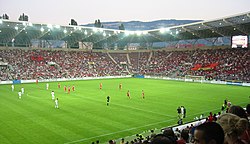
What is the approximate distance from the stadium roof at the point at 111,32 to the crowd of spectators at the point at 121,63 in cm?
421

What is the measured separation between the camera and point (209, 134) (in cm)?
297

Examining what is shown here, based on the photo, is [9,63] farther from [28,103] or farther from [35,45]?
[28,103]

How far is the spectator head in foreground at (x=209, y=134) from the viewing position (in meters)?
2.98

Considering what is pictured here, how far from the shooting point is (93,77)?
66.2 metres

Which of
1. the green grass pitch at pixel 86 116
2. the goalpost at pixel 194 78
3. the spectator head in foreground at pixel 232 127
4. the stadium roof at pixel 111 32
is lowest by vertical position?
the green grass pitch at pixel 86 116

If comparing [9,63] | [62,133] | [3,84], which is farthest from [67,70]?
[62,133]

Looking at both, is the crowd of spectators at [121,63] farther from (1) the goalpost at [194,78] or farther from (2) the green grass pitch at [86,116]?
(2) the green grass pitch at [86,116]

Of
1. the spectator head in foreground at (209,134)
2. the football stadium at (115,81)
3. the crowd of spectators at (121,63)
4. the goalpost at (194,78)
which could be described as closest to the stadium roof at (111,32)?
the football stadium at (115,81)

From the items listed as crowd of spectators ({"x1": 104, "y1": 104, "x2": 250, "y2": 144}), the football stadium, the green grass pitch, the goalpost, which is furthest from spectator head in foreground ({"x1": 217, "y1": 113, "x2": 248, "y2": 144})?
the goalpost

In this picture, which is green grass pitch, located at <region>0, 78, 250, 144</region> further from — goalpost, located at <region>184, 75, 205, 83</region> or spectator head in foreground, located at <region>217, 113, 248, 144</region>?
goalpost, located at <region>184, 75, 205, 83</region>

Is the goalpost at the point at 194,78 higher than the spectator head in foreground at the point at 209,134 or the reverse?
the reverse

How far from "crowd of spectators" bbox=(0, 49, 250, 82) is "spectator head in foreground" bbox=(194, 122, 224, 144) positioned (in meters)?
54.2

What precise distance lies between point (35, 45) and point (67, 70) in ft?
46.4

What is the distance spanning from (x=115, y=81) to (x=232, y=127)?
55718 mm
